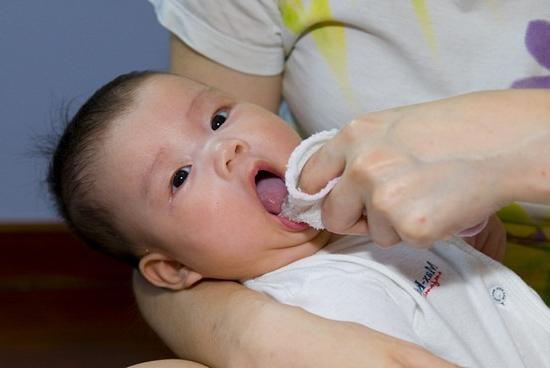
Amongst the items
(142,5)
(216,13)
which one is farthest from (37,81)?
(216,13)

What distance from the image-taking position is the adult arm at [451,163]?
73cm

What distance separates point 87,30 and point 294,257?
37.6 inches

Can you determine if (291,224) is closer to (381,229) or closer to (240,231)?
(240,231)

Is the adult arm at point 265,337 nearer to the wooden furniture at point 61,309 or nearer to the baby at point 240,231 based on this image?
the baby at point 240,231

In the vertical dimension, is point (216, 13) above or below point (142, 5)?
above

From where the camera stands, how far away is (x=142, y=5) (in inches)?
71.1

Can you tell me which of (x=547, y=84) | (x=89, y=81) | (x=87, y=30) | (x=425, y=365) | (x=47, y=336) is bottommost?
(x=47, y=336)

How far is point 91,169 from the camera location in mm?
1055

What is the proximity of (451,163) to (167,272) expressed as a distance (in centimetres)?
48

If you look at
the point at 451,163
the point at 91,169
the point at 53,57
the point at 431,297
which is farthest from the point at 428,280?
the point at 53,57

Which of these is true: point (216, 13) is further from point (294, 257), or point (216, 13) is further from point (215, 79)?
point (294, 257)

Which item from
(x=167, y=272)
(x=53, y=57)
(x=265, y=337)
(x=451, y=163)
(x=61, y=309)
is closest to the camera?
(x=451, y=163)

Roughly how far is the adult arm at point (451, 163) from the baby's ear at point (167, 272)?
1.19 ft

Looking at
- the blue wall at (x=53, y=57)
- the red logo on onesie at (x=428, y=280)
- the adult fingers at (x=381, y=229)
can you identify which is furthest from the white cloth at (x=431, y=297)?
the blue wall at (x=53, y=57)
